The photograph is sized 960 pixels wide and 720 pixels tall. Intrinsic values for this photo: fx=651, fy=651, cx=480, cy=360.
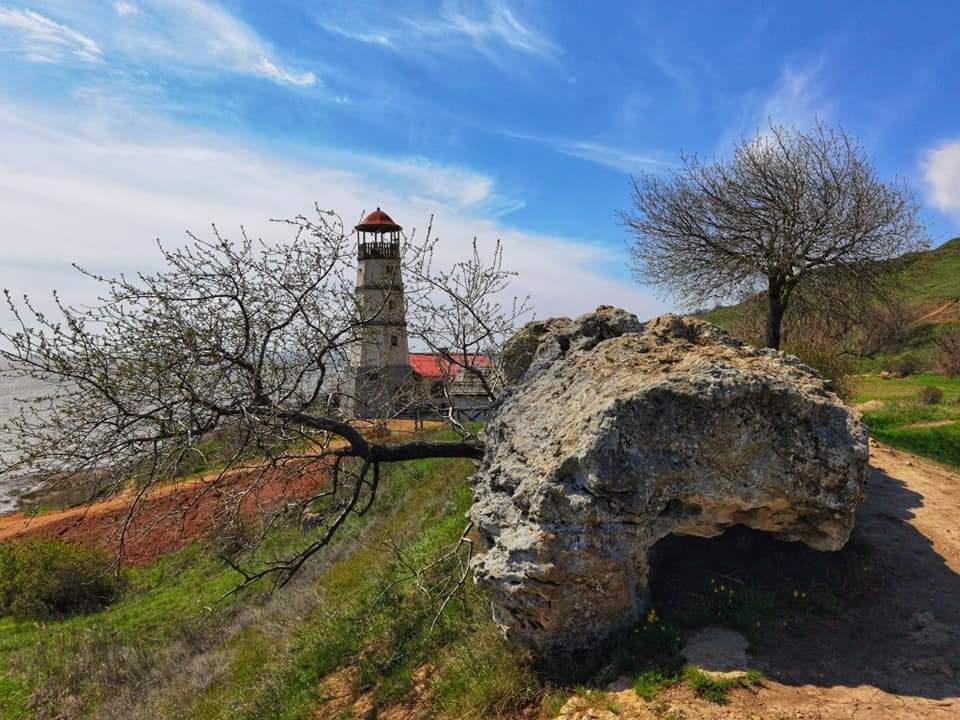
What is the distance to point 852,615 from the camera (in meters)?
5.46

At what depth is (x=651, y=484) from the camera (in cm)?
508

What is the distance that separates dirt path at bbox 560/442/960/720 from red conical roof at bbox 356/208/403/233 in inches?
720

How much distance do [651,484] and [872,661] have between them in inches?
80.1

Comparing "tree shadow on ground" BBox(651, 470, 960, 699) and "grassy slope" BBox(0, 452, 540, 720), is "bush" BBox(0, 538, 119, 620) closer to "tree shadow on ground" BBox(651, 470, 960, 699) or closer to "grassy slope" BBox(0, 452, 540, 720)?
"grassy slope" BBox(0, 452, 540, 720)

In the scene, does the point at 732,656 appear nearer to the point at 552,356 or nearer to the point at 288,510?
the point at 552,356

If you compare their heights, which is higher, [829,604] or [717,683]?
[829,604]

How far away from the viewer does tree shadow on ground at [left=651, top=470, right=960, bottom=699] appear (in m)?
4.72

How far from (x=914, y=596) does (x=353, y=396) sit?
20.8ft

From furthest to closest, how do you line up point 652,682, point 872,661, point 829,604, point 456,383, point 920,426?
point 920,426
point 456,383
point 829,604
point 872,661
point 652,682

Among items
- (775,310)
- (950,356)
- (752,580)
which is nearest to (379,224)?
(775,310)

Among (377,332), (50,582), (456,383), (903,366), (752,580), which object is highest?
(903,366)

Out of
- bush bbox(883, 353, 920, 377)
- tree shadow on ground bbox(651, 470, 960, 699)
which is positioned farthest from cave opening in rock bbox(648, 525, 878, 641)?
bush bbox(883, 353, 920, 377)

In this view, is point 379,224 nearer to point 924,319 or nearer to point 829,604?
point 829,604

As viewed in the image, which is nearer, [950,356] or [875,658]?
[875,658]
